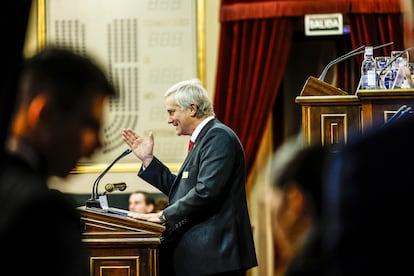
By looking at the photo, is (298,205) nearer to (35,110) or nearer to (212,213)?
(35,110)

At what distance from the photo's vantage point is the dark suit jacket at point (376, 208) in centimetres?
118

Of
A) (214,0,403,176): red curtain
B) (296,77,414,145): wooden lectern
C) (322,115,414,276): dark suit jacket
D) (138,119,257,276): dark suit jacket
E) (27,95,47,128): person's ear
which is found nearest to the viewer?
(322,115,414,276): dark suit jacket

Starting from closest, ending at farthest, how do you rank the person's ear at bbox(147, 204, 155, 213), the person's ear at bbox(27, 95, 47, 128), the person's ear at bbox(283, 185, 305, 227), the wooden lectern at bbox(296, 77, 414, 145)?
the person's ear at bbox(283, 185, 305, 227)
the person's ear at bbox(27, 95, 47, 128)
the wooden lectern at bbox(296, 77, 414, 145)
the person's ear at bbox(147, 204, 155, 213)

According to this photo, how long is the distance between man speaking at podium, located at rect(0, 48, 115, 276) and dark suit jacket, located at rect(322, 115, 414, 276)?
432mm

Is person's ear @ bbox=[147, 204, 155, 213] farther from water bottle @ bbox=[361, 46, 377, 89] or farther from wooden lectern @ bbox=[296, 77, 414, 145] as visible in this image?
water bottle @ bbox=[361, 46, 377, 89]

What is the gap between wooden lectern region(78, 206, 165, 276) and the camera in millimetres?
4426

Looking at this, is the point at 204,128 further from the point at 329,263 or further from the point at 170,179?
the point at 329,263

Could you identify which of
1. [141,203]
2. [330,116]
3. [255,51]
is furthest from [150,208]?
[330,116]

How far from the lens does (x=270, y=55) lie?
695 centimetres

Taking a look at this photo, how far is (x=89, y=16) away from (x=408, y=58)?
3.16 metres

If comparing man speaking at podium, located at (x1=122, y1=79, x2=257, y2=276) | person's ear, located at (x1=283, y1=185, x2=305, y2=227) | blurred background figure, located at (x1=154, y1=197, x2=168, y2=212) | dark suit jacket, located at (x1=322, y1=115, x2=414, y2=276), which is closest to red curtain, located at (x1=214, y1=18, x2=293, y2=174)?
blurred background figure, located at (x1=154, y1=197, x2=168, y2=212)

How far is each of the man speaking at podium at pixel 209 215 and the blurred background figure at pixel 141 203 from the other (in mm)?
1784

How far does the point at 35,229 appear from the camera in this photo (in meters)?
1.34

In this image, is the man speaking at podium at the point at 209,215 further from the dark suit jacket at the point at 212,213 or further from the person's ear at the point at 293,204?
the person's ear at the point at 293,204
